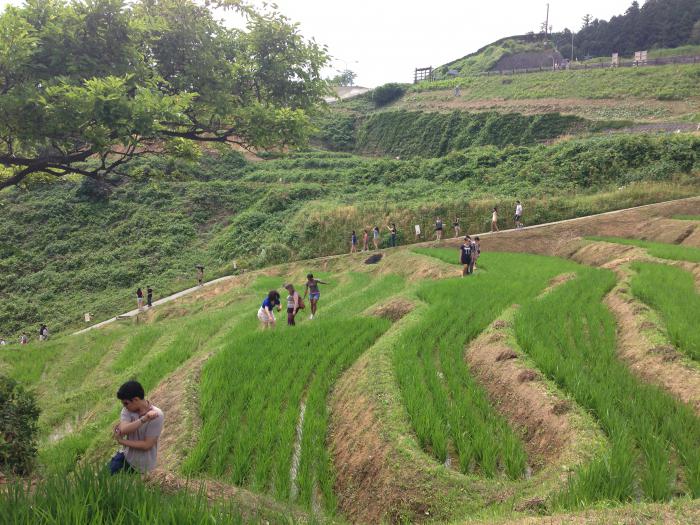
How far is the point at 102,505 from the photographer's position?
333cm

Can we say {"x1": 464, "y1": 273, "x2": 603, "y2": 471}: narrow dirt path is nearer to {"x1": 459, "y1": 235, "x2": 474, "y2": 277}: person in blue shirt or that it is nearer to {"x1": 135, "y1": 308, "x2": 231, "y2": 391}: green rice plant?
{"x1": 135, "y1": 308, "x2": 231, "y2": 391}: green rice plant

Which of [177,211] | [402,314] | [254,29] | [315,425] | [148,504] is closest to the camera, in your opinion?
[148,504]

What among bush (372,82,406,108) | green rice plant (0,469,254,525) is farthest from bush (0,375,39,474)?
bush (372,82,406,108)

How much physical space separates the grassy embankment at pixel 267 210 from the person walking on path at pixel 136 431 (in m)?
23.3

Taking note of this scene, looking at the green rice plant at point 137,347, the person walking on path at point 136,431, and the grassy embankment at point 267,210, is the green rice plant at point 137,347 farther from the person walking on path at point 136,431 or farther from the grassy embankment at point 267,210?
the grassy embankment at point 267,210

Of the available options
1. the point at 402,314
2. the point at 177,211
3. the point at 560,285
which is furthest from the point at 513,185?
the point at 177,211

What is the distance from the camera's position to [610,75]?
165 ft

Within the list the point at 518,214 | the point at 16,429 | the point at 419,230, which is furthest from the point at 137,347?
the point at 518,214

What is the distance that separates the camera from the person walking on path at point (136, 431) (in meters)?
4.52

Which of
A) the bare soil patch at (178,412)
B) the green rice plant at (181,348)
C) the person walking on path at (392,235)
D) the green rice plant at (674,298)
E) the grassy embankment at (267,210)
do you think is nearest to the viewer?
the bare soil patch at (178,412)

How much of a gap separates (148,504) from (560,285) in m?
12.8

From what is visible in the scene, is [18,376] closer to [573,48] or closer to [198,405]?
[198,405]

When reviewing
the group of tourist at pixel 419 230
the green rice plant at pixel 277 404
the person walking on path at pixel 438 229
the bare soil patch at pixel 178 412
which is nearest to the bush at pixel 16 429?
the bare soil patch at pixel 178 412

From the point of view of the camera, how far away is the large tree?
5.99m
